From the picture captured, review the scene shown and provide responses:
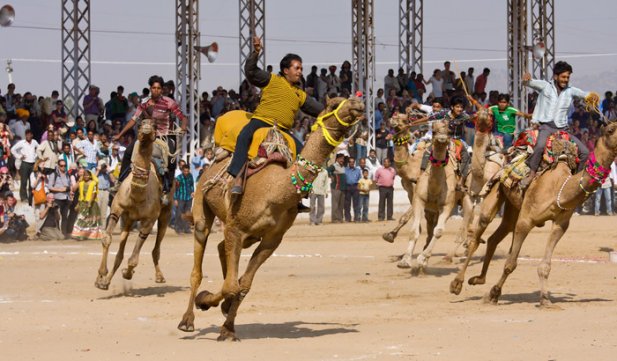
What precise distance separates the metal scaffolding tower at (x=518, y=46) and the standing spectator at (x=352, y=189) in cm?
720

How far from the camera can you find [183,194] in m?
32.5

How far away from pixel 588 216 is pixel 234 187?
26122 mm

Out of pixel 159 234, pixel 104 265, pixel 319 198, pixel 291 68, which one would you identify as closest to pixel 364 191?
pixel 319 198

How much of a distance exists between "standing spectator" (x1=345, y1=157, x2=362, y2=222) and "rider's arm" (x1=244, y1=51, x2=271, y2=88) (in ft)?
72.0

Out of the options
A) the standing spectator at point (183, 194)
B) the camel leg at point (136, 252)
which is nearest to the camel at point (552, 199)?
the camel leg at point (136, 252)

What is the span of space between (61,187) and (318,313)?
15.6 metres

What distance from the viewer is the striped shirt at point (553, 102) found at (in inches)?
685

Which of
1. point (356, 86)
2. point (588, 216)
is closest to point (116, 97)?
point (356, 86)

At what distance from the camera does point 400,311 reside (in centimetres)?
1612

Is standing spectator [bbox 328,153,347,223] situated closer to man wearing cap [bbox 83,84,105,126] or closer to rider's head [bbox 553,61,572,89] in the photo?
man wearing cap [bbox 83,84,105,126]

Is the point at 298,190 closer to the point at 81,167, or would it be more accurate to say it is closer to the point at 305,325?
the point at 305,325

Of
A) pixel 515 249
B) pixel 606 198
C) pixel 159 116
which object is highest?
pixel 159 116

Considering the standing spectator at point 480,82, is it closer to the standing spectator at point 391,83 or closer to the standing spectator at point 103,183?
the standing spectator at point 391,83

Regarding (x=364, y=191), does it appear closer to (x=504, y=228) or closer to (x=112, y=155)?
(x=112, y=155)
